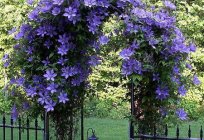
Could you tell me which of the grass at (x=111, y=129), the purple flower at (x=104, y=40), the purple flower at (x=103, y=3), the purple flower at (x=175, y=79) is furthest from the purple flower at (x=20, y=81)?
the grass at (x=111, y=129)

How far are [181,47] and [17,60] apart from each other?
51.7 inches

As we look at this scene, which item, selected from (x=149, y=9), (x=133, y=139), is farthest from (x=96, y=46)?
(x=133, y=139)

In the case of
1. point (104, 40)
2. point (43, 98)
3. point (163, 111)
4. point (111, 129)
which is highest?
point (104, 40)

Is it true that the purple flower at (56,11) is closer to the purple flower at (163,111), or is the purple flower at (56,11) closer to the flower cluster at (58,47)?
the flower cluster at (58,47)

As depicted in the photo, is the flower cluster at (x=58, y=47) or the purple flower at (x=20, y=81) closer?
the flower cluster at (x=58, y=47)

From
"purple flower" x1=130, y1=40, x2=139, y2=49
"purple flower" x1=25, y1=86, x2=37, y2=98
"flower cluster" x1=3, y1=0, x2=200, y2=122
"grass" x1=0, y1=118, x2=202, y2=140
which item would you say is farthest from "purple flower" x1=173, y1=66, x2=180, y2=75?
"grass" x1=0, y1=118, x2=202, y2=140

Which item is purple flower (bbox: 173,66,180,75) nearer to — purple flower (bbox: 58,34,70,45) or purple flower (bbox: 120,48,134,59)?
purple flower (bbox: 120,48,134,59)

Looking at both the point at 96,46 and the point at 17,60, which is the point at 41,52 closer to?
the point at 17,60

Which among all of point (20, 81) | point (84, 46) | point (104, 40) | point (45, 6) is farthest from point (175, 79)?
point (20, 81)

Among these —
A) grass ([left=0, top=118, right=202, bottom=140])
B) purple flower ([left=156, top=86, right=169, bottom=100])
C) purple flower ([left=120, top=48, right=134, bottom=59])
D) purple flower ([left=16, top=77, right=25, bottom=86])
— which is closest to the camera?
purple flower ([left=120, top=48, right=134, bottom=59])

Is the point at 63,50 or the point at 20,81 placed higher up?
the point at 63,50

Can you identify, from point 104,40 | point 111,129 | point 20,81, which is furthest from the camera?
point 111,129

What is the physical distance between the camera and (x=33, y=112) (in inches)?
144

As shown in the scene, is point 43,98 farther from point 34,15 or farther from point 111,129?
point 111,129
